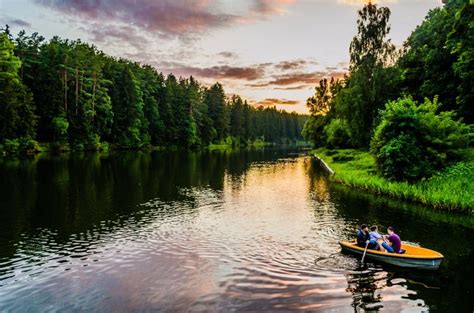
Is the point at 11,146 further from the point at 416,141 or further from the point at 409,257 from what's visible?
the point at 409,257

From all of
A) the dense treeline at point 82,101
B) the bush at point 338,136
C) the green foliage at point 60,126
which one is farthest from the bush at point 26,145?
the bush at point 338,136

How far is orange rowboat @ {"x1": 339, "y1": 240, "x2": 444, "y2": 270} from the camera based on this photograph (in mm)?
17219

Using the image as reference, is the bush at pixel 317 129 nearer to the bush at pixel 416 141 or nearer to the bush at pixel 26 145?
the bush at pixel 416 141

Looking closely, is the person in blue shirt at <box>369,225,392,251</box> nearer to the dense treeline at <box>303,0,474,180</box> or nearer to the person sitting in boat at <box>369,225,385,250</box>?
the person sitting in boat at <box>369,225,385,250</box>

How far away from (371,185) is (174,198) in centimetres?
1906

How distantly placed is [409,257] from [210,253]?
9527mm

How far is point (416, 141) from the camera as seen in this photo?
35.4 meters

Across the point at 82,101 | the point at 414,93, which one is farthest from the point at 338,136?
the point at 82,101

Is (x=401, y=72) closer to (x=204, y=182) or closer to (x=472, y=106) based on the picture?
(x=472, y=106)

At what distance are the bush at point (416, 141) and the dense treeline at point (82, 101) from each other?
63.9 metres

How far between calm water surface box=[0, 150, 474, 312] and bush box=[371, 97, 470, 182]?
13.1ft

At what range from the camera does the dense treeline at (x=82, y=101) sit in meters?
73.0

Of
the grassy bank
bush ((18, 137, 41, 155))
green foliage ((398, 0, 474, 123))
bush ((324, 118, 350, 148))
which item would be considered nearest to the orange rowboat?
the grassy bank

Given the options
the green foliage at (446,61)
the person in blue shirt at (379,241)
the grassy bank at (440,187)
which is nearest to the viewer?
the person in blue shirt at (379,241)
